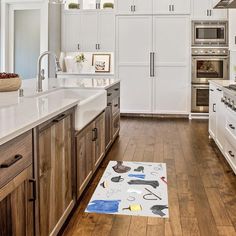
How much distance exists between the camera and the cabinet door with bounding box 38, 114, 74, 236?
1946 millimetres

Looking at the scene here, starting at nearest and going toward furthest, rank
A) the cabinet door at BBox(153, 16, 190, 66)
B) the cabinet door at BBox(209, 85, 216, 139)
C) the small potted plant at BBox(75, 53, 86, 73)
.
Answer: the cabinet door at BBox(209, 85, 216, 139) → the cabinet door at BBox(153, 16, 190, 66) → the small potted plant at BBox(75, 53, 86, 73)

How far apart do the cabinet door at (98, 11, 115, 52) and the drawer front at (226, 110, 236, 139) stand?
423cm

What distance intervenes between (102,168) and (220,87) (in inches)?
70.1

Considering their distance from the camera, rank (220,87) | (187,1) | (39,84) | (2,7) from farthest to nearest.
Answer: (2,7) → (187,1) → (220,87) → (39,84)

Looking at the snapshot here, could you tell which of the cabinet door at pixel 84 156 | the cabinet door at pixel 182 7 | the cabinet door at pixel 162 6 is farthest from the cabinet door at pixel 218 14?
the cabinet door at pixel 84 156

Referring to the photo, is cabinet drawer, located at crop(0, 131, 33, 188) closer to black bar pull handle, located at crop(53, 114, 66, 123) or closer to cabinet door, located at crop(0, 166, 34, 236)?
cabinet door, located at crop(0, 166, 34, 236)

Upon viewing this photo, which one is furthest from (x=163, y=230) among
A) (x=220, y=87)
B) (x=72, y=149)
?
(x=220, y=87)

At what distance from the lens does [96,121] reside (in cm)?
359

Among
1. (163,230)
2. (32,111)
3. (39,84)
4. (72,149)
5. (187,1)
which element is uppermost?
(187,1)

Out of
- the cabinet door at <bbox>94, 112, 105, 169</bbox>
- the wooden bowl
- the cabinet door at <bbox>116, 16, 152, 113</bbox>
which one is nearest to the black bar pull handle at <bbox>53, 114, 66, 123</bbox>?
the wooden bowl

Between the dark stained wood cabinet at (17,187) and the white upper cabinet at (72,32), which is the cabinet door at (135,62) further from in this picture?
the dark stained wood cabinet at (17,187)

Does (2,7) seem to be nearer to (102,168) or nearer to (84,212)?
(102,168)

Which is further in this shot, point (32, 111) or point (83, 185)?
point (83, 185)

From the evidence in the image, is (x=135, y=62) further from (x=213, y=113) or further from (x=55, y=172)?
(x=55, y=172)
